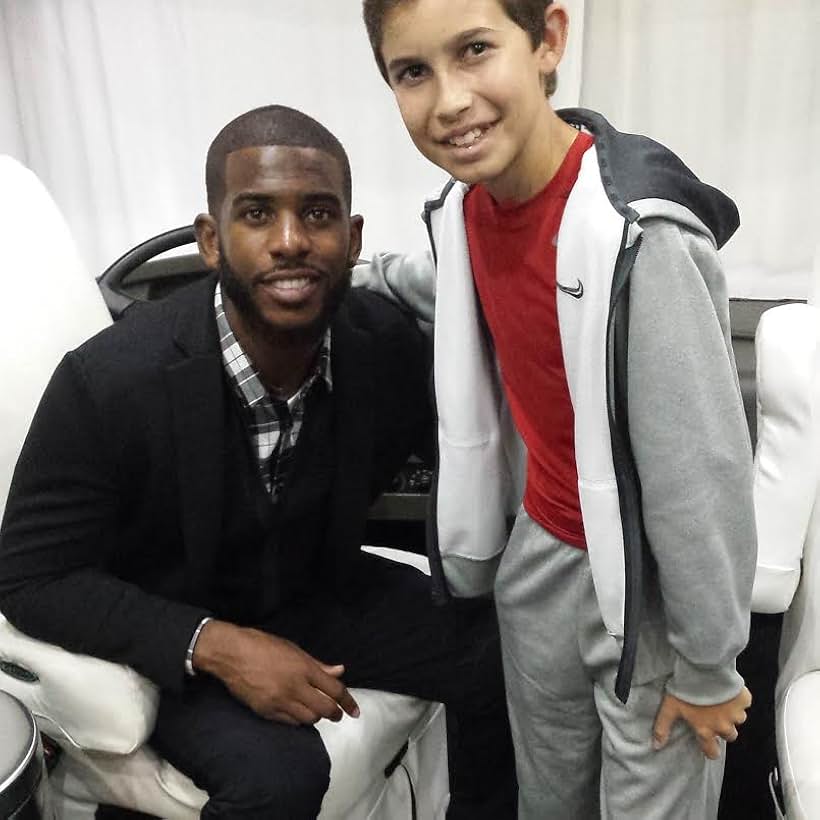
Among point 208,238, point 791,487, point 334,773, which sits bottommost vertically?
point 334,773

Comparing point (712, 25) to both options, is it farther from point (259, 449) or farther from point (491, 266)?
point (259, 449)

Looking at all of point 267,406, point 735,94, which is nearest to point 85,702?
point 267,406

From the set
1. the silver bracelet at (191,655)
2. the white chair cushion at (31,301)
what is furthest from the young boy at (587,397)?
the white chair cushion at (31,301)

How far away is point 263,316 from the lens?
114 cm

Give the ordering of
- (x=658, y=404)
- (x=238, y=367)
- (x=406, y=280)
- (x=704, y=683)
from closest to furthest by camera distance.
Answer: (x=658, y=404), (x=704, y=683), (x=238, y=367), (x=406, y=280)

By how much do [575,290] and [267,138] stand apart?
0.46m

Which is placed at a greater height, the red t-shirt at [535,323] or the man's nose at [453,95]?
the man's nose at [453,95]

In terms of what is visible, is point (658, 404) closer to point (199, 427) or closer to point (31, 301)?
point (199, 427)

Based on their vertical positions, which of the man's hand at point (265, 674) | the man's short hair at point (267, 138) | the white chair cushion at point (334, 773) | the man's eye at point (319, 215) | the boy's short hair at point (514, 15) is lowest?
the white chair cushion at point (334, 773)

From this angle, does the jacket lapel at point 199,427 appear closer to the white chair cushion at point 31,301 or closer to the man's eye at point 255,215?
the man's eye at point 255,215

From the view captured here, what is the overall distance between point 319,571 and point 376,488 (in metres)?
0.14

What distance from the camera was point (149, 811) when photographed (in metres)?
1.15

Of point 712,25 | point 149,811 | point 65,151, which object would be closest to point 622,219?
point 149,811

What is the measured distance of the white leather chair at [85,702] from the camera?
1096 mm
